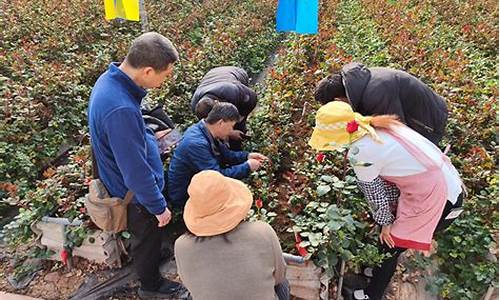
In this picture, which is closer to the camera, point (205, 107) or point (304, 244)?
point (304, 244)

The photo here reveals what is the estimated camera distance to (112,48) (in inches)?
244

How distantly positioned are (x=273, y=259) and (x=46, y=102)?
3.87 metres

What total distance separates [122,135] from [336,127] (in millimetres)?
1130

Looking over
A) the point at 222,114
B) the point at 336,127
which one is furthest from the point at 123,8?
the point at 336,127

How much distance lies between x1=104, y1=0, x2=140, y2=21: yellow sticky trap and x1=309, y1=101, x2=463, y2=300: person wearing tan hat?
304 centimetres

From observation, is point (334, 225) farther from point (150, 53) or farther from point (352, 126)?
point (150, 53)

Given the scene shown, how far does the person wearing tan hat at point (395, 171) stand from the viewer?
1.95 m

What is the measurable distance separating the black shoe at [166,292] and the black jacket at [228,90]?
1.55 meters

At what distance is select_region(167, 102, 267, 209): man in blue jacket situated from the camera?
2.74 m

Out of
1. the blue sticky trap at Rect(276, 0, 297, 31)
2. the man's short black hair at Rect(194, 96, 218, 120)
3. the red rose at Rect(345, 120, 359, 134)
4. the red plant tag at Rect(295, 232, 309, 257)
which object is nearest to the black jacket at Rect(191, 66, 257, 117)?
the man's short black hair at Rect(194, 96, 218, 120)

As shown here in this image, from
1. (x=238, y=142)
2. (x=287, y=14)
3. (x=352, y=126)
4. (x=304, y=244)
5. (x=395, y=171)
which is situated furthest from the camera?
(x=287, y=14)

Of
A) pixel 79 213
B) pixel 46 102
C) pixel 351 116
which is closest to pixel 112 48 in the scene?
pixel 46 102

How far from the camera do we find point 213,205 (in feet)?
5.23

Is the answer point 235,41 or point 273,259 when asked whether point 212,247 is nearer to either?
point 273,259
